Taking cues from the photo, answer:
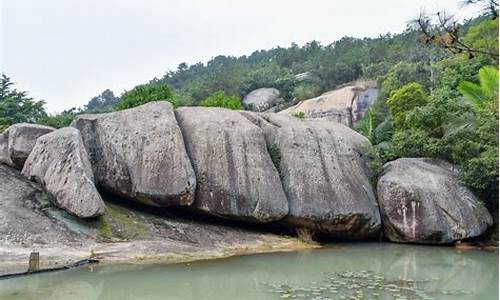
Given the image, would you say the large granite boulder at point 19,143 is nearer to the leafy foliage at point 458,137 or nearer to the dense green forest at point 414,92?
the dense green forest at point 414,92

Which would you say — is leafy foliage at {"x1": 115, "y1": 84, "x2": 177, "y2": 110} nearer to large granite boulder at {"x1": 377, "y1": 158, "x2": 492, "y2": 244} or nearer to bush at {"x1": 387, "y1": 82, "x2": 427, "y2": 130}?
bush at {"x1": 387, "y1": 82, "x2": 427, "y2": 130}

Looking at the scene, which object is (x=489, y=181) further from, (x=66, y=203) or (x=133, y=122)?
(x=66, y=203)

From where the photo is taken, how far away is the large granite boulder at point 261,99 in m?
41.5

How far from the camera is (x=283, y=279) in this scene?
9367 mm

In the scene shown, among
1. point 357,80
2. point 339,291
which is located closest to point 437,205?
point 339,291

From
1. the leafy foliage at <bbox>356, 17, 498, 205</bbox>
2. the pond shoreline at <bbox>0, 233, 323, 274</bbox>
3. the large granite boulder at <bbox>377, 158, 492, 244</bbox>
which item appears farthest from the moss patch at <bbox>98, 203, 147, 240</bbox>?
the leafy foliage at <bbox>356, 17, 498, 205</bbox>

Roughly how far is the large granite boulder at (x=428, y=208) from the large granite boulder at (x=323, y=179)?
0.53 m

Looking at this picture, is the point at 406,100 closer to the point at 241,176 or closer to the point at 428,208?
the point at 428,208

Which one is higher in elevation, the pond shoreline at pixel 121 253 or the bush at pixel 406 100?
the bush at pixel 406 100

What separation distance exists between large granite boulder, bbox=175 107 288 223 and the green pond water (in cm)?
205

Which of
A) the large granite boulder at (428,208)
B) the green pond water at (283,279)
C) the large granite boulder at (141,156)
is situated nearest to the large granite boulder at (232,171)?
the large granite boulder at (141,156)

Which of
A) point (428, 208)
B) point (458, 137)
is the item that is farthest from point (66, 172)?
point (458, 137)

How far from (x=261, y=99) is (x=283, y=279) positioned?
112ft

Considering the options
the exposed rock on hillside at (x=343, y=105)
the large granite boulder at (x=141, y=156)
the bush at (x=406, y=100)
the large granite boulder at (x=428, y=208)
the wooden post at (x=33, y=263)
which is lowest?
the wooden post at (x=33, y=263)
